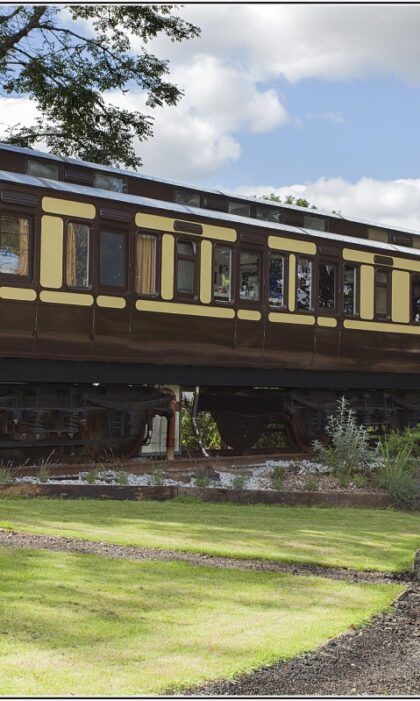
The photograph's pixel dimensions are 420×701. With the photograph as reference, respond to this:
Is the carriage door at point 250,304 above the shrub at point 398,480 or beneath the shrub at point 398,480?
above

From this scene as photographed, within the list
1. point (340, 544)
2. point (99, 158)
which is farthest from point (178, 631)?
point (99, 158)

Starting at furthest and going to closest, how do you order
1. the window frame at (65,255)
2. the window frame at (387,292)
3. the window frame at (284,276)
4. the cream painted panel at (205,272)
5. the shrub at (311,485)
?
1. the window frame at (387,292)
2. the window frame at (284,276)
3. the cream painted panel at (205,272)
4. the window frame at (65,255)
5. the shrub at (311,485)

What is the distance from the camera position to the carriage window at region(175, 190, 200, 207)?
590 inches

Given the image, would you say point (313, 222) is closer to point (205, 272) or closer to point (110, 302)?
point (205, 272)

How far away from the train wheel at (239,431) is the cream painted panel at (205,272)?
355 centimetres

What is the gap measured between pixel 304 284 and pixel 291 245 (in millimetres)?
696

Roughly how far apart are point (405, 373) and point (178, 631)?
1412cm

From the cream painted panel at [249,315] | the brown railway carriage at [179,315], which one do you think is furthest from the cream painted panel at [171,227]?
the cream painted panel at [249,315]

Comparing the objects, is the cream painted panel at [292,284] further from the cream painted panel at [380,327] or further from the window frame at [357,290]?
Answer: the cream painted panel at [380,327]

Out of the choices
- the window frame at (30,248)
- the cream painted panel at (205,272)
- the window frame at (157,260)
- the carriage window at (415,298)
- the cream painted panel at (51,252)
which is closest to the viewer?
the window frame at (30,248)

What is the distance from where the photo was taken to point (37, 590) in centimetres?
575

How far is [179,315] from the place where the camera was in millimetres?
14211

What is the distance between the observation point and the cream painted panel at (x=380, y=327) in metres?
17.2

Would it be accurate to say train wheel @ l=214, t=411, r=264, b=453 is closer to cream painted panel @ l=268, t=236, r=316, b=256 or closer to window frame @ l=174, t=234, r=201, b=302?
cream painted panel @ l=268, t=236, r=316, b=256
